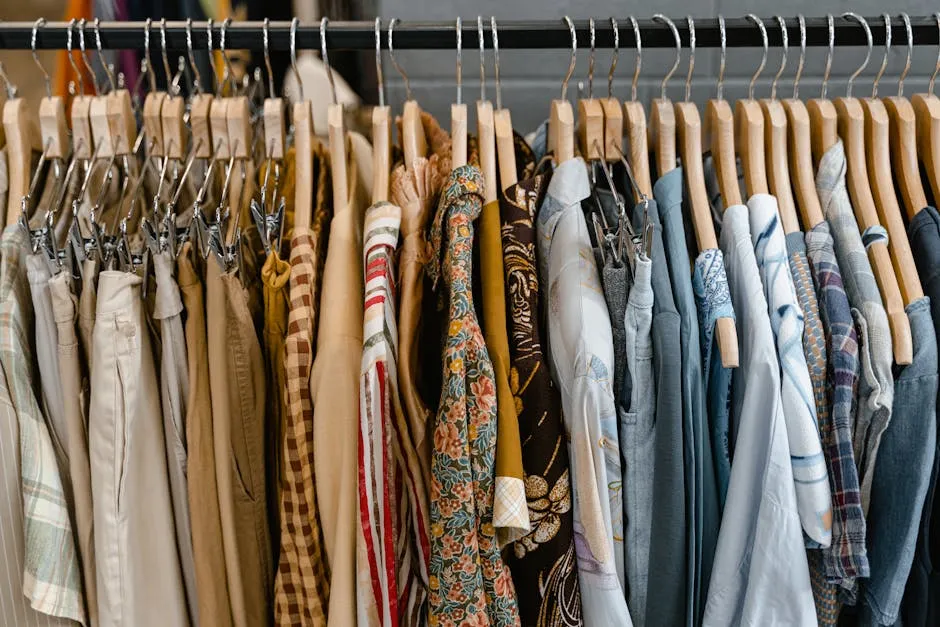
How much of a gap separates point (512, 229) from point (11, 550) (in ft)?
1.81

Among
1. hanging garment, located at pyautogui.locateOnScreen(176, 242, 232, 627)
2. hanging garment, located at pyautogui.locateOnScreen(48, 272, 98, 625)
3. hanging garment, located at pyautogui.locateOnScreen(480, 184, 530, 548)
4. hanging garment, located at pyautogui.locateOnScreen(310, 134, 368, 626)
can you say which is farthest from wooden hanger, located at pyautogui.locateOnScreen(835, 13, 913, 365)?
hanging garment, located at pyautogui.locateOnScreen(48, 272, 98, 625)

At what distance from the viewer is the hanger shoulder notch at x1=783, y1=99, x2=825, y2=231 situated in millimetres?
780

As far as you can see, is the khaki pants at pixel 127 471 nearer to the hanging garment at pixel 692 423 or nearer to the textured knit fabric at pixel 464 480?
the textured knit fabric at pixel 464 480

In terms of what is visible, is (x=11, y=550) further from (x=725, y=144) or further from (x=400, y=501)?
(x=725, y=144)

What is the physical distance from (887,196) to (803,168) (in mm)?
86

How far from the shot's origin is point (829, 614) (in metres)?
0.73

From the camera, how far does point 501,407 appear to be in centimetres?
67

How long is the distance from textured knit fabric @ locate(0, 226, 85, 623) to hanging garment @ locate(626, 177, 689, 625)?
523 mm

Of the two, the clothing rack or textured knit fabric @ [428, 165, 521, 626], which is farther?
the clothing rack

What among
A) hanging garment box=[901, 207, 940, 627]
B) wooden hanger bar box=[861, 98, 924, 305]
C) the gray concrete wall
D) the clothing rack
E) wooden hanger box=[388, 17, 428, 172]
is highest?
the gray concrete wall

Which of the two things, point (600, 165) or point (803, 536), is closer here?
point (803, 536)

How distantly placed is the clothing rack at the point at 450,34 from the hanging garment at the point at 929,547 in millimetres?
233

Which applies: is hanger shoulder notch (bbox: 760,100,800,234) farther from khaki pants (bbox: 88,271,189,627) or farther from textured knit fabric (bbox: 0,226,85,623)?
textured knit fabric (bbox: 0,226,85,623)

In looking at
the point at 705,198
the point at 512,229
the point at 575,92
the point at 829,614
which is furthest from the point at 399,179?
the point at 829,614
